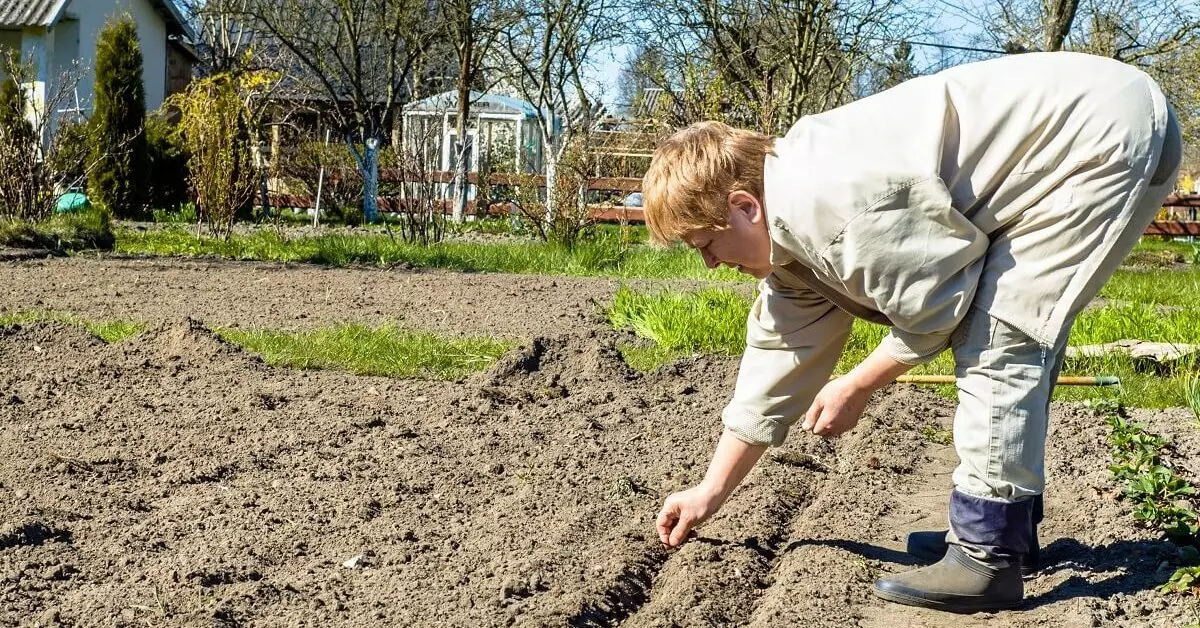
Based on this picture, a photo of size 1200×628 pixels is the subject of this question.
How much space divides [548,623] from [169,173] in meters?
17.3

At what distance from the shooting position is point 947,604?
2.54 m

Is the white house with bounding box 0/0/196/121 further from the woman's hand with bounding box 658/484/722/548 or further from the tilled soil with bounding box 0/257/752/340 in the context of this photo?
the woman's hand with bounding box 658/484/722/548

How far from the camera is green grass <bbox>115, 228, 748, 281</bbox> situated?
966 cm

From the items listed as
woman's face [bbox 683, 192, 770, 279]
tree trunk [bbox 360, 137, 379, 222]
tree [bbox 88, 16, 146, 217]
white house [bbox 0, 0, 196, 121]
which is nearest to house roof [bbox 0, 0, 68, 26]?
white house [bbox 0, 0, 196, 121]

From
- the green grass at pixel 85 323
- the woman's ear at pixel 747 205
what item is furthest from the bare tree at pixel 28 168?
the woman's ear at pixel 747 205

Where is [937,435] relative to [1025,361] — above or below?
below

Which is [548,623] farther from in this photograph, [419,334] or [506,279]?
[506,279]

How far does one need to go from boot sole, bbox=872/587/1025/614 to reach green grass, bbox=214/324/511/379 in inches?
109

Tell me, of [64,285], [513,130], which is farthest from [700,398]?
[513,130]

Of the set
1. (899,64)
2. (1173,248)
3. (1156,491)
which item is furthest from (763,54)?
(1156,491)

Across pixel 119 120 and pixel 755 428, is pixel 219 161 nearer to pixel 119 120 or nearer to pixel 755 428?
pixel 119 120

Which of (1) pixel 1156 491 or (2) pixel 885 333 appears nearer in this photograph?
(1) pixel 1156 491

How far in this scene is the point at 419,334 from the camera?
600 centimetres

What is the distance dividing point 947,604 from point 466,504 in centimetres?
135
